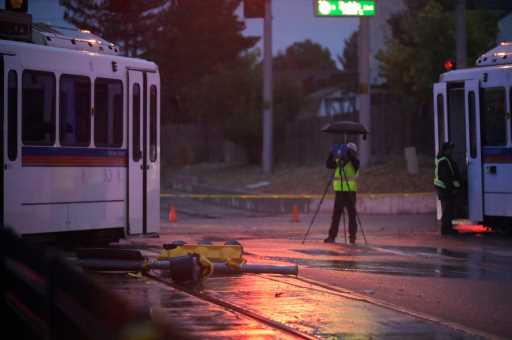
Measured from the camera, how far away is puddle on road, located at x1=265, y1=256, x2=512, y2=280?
12.3 meters

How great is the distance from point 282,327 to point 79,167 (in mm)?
6392

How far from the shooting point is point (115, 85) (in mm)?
14398

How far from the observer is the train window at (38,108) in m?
13.1

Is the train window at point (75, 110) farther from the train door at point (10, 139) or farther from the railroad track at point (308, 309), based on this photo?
the railroad track at point (308, 309)

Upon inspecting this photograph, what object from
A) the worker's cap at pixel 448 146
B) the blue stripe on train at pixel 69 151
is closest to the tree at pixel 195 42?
the worker's cap at pixel 448 146

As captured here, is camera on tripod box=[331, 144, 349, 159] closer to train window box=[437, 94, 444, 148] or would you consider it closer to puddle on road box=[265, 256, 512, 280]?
train window box=[437, 94, 444, 148]

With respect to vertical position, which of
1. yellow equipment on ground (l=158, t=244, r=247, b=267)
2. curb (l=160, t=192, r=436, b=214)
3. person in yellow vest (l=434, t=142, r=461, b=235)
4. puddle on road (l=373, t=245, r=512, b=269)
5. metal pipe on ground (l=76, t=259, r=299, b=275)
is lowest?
puddle on road (l=373, t=245, r=512, b=269)

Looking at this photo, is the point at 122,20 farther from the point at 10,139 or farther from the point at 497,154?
the point at 10,139

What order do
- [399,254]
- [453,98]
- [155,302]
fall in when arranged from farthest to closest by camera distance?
[453,98]
[399,254]
[155,302]

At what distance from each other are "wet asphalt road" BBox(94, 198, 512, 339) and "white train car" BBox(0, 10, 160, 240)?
1.06m

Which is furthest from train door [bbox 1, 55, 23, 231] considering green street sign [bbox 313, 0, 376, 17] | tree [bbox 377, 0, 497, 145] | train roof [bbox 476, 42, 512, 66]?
tree [bbox 377, 0, 497, 145]

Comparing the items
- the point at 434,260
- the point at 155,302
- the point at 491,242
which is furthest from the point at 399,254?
the point at 155,302

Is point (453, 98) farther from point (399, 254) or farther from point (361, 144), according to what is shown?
point (361, 144)

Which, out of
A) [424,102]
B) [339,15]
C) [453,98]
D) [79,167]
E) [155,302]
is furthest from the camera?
[424,102]
